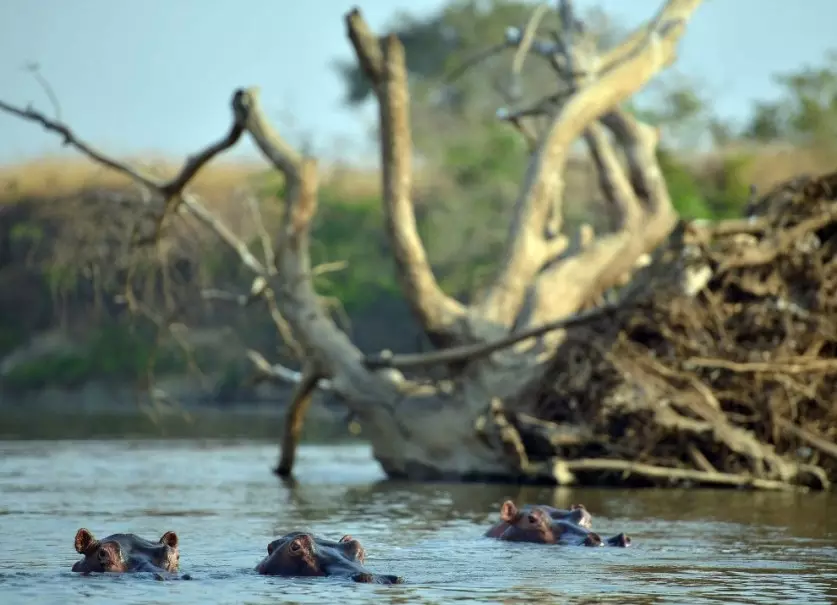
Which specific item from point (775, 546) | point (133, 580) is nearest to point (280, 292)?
point (775, 546)

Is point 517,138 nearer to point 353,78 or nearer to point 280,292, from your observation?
point 353,78

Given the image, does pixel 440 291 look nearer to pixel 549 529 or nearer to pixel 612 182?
pixel 612 182

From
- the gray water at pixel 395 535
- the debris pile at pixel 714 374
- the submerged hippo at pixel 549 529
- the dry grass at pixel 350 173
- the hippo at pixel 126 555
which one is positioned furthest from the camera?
the dry grass at pixel 350 173

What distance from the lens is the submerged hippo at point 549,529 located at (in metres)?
11.5

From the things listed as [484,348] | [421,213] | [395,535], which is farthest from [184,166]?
[421,213]

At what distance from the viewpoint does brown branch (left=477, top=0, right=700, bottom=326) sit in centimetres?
1917

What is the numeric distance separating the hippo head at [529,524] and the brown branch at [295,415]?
6.94 meters

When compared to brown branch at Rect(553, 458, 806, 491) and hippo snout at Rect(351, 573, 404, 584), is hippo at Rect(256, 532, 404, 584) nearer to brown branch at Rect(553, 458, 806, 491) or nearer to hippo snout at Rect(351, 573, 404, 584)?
hippo snout at Rect(351, 573, 404, 584)

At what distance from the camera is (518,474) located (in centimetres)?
1747

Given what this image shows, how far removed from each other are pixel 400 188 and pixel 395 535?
6.66 m

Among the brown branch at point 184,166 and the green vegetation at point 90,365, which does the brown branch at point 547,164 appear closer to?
the brown branch at point 184,166

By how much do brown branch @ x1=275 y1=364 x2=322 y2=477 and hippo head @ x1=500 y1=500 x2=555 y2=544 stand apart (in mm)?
6939

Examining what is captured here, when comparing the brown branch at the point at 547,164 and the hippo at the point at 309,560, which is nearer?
the hippo at the point at 309,560

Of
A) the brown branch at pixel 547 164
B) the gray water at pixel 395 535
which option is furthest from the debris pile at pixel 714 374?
the brown branch at pixel 547 164
